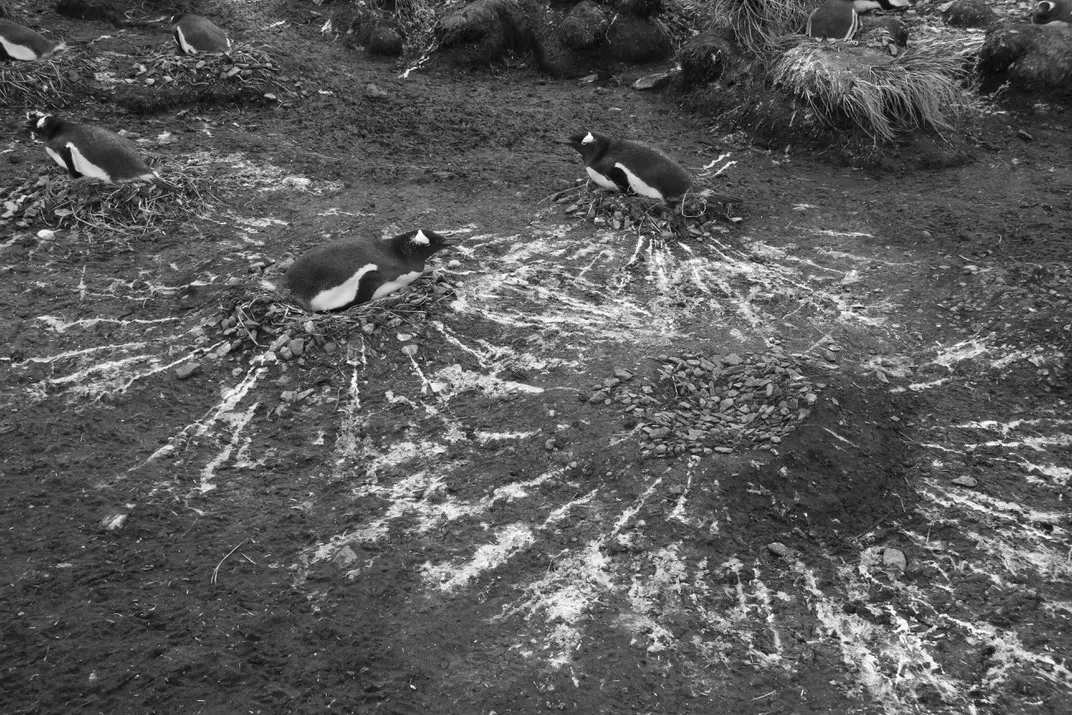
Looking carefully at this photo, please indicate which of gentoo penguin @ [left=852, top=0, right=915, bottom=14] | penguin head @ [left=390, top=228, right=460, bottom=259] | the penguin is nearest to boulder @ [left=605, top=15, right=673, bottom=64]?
gentoo penguin @ [left=852, top=0, right=915, bottom=14]

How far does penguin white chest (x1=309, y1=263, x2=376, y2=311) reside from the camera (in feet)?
14.7

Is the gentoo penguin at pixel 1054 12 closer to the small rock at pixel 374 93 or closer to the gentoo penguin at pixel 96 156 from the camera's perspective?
the small rock at pixel 374 93

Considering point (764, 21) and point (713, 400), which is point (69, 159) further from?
point (764, 21)

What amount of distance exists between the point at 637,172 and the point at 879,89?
2462 mm

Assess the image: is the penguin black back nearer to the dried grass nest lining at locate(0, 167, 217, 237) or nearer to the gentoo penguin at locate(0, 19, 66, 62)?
the dried grass nest lining at locate(0, 167, 217, 237)

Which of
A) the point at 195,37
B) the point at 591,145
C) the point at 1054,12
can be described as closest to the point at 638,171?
the point at 591,145

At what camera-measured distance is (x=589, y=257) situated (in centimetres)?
532

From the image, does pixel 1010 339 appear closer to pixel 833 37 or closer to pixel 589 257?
pixel 589 257

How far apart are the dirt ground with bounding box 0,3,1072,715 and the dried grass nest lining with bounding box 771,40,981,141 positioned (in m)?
0.69

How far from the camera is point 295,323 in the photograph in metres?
4.49

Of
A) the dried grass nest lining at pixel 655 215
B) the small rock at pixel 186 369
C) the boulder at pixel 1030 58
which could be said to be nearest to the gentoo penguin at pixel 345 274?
the small rock at pixel 186 369

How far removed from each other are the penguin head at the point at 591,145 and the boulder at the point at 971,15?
461 centimetres

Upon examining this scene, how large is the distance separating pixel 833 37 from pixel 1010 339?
4.01 metres

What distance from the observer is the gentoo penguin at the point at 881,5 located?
801 centimetres
